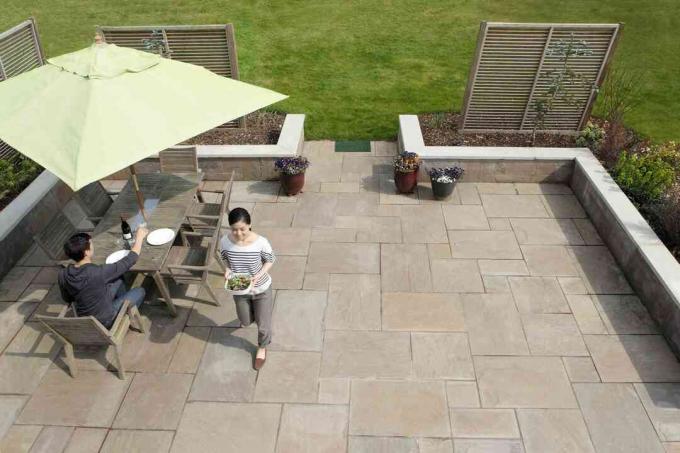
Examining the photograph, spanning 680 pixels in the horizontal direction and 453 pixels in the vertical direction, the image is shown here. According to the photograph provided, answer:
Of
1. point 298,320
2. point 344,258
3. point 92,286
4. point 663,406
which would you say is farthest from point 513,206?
point 92,286

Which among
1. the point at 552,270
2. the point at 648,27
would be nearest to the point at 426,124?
the point at 552,270

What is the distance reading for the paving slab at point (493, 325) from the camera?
207 inches

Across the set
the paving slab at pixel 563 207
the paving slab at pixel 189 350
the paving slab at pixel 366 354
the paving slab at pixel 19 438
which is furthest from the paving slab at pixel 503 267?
the paving slab at pixel 19 438

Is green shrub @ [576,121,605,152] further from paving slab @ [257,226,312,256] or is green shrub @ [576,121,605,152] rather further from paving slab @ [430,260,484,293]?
paving slab @ [257,226,312,256]

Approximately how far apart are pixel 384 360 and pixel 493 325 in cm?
148

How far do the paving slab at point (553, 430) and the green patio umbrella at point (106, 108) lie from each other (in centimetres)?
442

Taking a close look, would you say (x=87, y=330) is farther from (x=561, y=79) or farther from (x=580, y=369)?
(x=561, y=79)

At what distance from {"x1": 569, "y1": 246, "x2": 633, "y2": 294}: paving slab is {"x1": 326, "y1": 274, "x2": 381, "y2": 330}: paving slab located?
2916 mm

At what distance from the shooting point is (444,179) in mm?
7465

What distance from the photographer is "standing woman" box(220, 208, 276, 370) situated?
4254mm

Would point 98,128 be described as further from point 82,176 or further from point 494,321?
point 494,321

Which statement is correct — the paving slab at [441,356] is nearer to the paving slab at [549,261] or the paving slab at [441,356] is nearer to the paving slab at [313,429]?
the paving slab at [313,429]

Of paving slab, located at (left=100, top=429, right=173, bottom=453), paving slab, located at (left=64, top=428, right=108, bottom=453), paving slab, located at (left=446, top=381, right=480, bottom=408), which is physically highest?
paving slab, located at (left=446, top=381, right=480, bottom=408)

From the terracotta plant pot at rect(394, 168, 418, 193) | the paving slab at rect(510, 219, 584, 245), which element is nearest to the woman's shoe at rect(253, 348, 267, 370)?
the terracotta plant pot at rect(394, 168, 418, 193)
